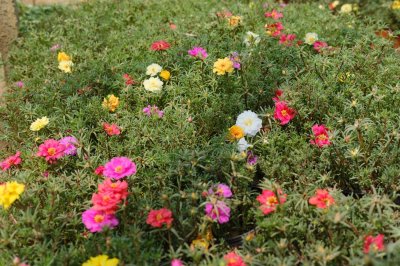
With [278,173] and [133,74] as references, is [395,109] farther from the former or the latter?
[133,74]

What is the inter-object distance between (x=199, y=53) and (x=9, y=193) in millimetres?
1604

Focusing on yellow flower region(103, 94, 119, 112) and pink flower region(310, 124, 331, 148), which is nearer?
pink flower region(310, 124, 331, 148)

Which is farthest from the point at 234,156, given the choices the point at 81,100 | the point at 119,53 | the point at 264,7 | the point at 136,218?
the point at 264,7

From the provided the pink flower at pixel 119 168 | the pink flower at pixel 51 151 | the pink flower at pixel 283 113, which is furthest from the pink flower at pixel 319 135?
the pink flower at pixel 51 151

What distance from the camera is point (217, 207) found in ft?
7.21

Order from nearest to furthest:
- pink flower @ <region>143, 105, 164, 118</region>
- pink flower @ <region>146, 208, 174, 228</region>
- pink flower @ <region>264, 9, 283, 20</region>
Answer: pink flower @ <region>146, 208, 174, 228</region>, pink flower @ <region>143, 105, 164, 118</region>, pink flower @ <region>264, 9, 283, 20</region>

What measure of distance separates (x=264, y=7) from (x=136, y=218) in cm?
293

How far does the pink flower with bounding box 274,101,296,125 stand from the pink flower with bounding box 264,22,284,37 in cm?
102

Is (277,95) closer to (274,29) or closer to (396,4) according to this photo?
(274,29)

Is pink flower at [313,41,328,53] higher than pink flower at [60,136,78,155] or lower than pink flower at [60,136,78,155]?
higher

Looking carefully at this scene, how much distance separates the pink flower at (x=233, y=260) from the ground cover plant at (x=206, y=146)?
0.02 meters

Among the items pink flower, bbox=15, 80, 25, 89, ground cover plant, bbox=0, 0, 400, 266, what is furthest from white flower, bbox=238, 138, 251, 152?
pink flower, bbox=15, 80, 25, 89

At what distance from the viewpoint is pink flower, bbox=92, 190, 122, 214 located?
213 cm

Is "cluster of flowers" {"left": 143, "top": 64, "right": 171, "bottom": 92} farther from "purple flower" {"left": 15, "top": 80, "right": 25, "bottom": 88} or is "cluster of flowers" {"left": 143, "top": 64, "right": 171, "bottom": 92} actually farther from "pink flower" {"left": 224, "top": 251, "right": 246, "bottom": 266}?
"pink flower" {"left": 224, "top": 251, "right": 246, "bottom": 266}
